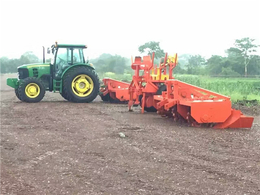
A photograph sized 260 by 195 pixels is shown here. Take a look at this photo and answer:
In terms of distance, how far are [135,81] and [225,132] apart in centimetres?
398

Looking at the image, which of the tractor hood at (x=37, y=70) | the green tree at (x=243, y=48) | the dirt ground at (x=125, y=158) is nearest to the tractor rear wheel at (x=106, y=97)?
the tractor hood at (x=37, y=70)

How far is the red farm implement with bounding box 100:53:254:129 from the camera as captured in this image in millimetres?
8094

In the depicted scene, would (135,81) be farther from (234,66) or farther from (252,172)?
(234,66)

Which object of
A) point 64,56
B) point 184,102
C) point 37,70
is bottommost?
point 184,102

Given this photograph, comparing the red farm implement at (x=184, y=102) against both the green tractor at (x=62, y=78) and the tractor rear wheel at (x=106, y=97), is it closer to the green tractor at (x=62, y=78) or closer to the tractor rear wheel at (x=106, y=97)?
the green tractor at (x=62, y=78)

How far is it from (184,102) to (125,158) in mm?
3183

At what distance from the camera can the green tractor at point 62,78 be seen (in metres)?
13.4

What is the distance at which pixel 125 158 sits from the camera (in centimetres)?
550

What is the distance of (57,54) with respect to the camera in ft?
46.2

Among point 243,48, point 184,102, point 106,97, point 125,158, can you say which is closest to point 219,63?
point 243,48

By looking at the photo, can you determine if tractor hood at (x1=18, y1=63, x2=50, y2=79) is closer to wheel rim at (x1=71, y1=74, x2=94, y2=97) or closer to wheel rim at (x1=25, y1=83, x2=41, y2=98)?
wheel rim at (x1=25, y1=83, x2=41, y2=98)

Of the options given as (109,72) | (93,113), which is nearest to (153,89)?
(93,113)

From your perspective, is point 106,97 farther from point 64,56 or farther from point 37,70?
point 37,70

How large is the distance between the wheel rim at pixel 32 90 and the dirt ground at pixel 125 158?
4.39 meters
